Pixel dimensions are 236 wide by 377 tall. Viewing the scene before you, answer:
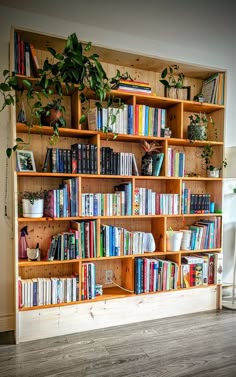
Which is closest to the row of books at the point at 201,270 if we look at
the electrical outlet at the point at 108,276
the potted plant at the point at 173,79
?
the electrical outlet at the point at 108,276

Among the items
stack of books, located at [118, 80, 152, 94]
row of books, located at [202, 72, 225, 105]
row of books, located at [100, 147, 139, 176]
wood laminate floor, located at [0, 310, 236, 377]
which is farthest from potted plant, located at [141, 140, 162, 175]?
wood laminate floor, located at [0, 310, 236, 377]

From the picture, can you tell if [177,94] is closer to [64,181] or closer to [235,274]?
[64,181]

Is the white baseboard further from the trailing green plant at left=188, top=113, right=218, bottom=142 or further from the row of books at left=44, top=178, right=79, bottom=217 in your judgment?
the trailing green plant at left=188, top=113, right=218, bottom=142

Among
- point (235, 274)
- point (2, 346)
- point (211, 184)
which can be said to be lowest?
point (2, 346)

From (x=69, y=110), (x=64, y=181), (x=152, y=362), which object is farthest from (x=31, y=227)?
(x=152, y=362)

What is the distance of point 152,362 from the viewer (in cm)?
185

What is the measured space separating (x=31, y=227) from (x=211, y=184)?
1832mm

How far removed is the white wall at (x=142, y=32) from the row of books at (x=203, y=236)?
967mm

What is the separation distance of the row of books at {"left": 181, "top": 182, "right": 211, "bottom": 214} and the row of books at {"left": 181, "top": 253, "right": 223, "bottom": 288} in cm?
46

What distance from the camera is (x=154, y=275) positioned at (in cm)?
249

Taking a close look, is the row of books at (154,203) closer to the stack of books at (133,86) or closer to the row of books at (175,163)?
the row of books at (175,163)

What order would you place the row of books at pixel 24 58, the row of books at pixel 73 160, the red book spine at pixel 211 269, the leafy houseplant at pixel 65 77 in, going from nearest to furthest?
the leafy houseplant at pixel 65 77, the row of books at pixel 24 58, the row of books at pixel 73 160, the red book spine at pixel 211 269

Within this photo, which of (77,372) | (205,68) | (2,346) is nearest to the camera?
(77,372)

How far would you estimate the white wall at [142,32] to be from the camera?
7.45 feet
